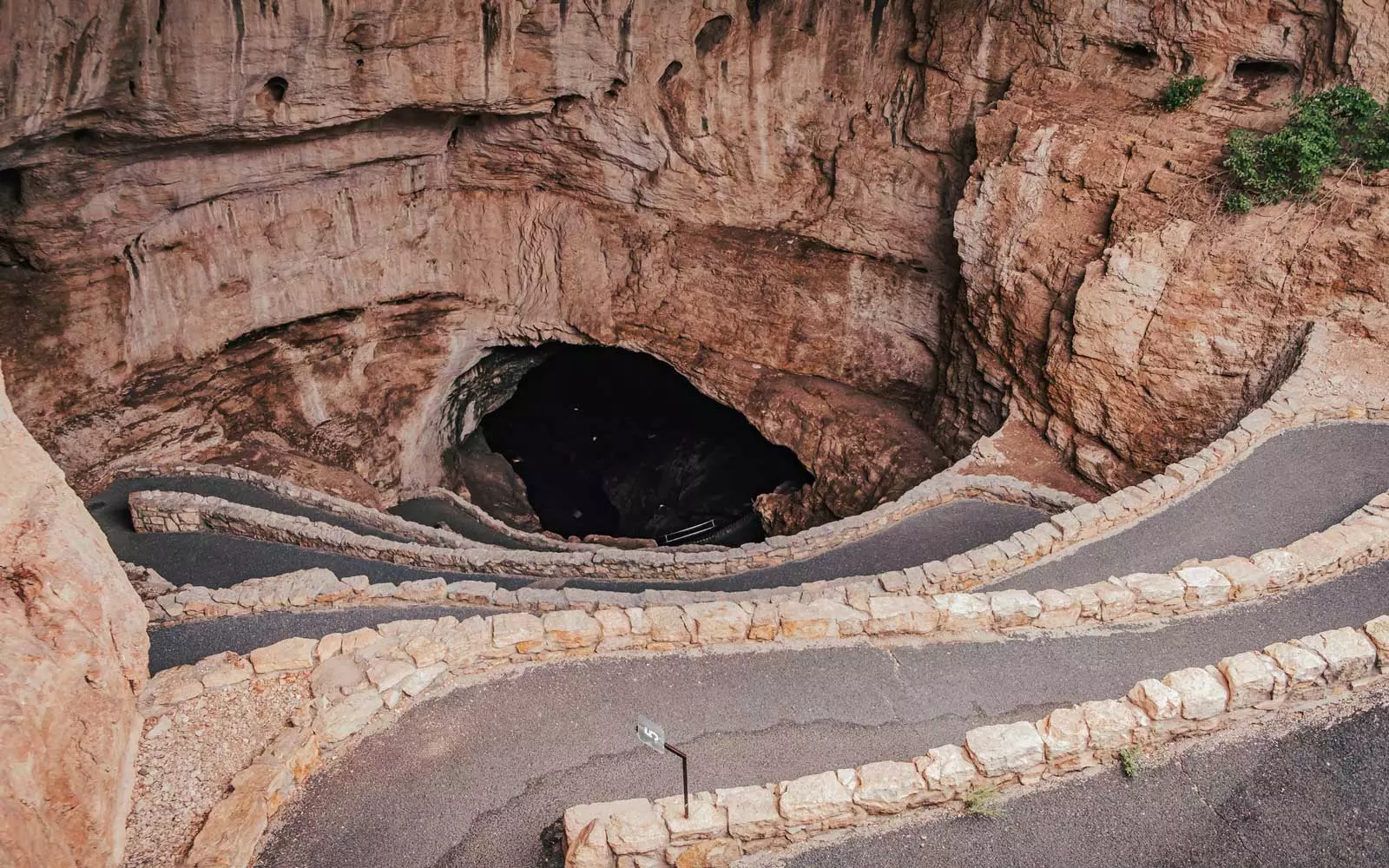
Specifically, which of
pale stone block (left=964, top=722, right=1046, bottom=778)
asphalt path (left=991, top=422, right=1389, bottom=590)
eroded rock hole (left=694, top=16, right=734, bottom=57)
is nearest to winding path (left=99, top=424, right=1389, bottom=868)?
pale stone block (left=964, top=722, right=1046, bottom=778)

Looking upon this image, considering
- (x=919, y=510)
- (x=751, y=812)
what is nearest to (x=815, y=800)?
(x=751, y=812)

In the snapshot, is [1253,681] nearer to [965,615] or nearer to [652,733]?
[965,615]

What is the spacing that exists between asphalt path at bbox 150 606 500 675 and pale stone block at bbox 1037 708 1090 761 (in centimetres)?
492

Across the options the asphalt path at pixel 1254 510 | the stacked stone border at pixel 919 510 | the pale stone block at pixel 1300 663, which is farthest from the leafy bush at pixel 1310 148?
the pale stone block at pixel 1300 663

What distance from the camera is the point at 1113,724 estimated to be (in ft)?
18.6

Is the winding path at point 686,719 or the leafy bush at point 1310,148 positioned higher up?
the leafy bush at point 1310,148

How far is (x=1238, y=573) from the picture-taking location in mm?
7223

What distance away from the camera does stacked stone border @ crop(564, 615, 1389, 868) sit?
16.9ft

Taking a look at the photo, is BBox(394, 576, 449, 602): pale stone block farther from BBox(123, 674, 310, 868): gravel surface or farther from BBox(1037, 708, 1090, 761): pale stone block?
BBox(1037, 708, 1090, 761): pale stone block

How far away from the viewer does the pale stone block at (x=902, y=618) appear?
700 cm

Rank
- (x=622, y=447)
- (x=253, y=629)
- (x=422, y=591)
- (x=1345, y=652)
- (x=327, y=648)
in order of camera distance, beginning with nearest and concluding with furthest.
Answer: (x=1345, y=652) < (x=327, y=648) < (x=253, y=629) < (x=422, y=591) < (x=622, y=447)

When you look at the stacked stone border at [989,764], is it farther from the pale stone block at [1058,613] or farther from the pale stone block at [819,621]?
the pale stone block at [819,621]

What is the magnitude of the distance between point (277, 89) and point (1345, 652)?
1299cm

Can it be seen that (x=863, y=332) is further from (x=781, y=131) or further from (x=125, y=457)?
(x=125, y=457)
